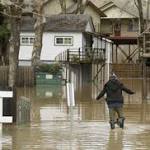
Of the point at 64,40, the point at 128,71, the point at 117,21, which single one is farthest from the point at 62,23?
the point at 117,21

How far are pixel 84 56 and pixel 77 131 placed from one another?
117 feet

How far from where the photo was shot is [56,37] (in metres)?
59.0

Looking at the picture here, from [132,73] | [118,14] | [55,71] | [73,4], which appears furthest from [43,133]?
[118,14]

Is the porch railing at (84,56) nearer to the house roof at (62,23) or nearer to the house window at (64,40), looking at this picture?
the house window at (64,40)

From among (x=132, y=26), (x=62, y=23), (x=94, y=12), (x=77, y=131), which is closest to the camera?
(x=77, y=131)

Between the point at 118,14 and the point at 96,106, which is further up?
the point at 118,14

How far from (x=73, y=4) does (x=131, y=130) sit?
2307 inches

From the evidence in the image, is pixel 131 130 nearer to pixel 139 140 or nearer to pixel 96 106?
pixel 139 140

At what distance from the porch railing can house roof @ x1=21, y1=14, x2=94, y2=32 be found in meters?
3.68

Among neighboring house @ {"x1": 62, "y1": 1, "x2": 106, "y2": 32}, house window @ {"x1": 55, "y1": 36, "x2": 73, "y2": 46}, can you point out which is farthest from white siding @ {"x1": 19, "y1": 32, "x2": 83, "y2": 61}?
neighboring house @ {"x1": 62, "y1": 1, "x2": 106, "y2": 32}

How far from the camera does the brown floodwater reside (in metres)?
14.8

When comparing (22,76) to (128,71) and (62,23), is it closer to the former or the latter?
(62,23)

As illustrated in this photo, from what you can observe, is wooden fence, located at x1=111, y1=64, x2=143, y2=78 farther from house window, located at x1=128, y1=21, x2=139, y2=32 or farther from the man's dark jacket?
the man's dark jacket

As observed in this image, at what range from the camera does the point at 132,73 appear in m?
63.2
